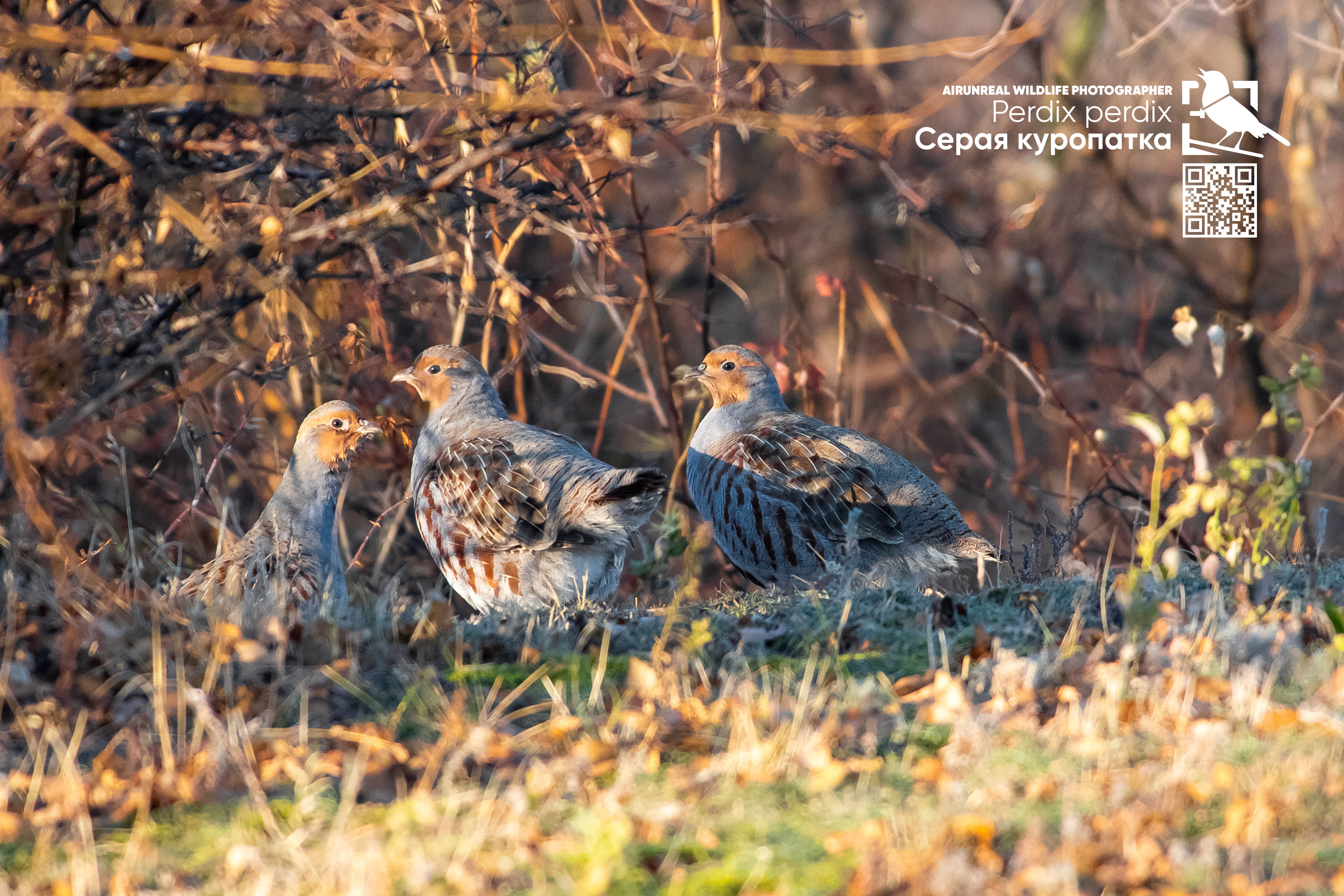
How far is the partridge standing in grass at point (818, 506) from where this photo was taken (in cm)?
594

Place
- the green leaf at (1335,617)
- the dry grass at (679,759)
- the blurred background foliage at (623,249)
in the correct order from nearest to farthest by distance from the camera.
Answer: the dry grass at (679,759) → the blurred background foliage at (623,249) → the green leaf at (1335,617)

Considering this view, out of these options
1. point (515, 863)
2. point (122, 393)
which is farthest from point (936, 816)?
point (122, 393)

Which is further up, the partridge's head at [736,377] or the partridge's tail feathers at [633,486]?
the partridge's head at [736,377]

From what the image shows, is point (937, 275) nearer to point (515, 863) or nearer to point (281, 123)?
point (281, 123)

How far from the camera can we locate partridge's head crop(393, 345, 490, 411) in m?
6.19

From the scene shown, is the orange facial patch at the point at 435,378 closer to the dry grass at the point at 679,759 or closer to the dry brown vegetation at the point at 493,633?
the dry brown vegetation at the point at 493,633

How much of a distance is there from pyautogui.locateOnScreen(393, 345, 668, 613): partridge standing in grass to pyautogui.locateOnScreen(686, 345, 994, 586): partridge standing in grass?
2.64 feet

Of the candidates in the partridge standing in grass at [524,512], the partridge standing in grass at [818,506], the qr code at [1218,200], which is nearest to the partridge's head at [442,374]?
the partridge standing in grass at [524,512]

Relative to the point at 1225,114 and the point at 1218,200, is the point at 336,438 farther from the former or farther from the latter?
the point at 1225,114

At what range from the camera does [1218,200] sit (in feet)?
35.2

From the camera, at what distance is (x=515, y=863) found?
222cm

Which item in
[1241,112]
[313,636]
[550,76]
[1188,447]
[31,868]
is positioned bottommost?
[31,868]

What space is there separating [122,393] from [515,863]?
1.82 meters

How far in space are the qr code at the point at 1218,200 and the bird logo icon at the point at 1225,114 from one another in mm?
197
